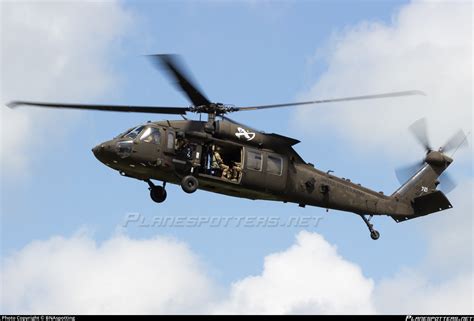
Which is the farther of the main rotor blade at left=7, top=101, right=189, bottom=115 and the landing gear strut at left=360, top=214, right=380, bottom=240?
the landing gear strut at left=360, top=214, right=380, bottom=240

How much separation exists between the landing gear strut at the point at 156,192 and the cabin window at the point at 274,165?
473 cm

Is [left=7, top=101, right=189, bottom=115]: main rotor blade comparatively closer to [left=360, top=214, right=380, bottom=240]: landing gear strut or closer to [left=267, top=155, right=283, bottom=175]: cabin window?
[left=267, top=155, right=283, bottom=175]: cabin window

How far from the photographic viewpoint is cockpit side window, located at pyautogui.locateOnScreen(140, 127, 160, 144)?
32.8m

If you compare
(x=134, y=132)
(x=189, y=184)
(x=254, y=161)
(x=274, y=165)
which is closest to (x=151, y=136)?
(x=134, y=132)

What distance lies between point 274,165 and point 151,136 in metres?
5.65

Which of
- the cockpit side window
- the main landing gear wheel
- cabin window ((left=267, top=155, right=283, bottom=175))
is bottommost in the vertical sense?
the main landing gear wheel

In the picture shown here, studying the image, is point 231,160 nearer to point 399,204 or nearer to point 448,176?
point 399,204

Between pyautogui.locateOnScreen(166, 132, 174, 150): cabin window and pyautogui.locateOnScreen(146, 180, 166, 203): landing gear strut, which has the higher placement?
pyautogui.locateOnScreen(166, 132, 174, 150): cabin window

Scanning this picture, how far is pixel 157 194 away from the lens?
115ft

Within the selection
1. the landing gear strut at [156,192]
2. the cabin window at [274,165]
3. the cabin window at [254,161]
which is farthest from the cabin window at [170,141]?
the cabin window at [274,165]

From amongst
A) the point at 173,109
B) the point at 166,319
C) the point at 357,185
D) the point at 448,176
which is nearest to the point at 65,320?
the point at 166,319

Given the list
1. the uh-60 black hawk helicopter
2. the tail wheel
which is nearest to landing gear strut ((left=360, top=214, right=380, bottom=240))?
the uh-60 black hawk helicopter

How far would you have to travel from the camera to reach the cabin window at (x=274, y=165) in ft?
113

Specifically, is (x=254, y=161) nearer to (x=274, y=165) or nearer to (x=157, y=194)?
(x=274, y=165)
